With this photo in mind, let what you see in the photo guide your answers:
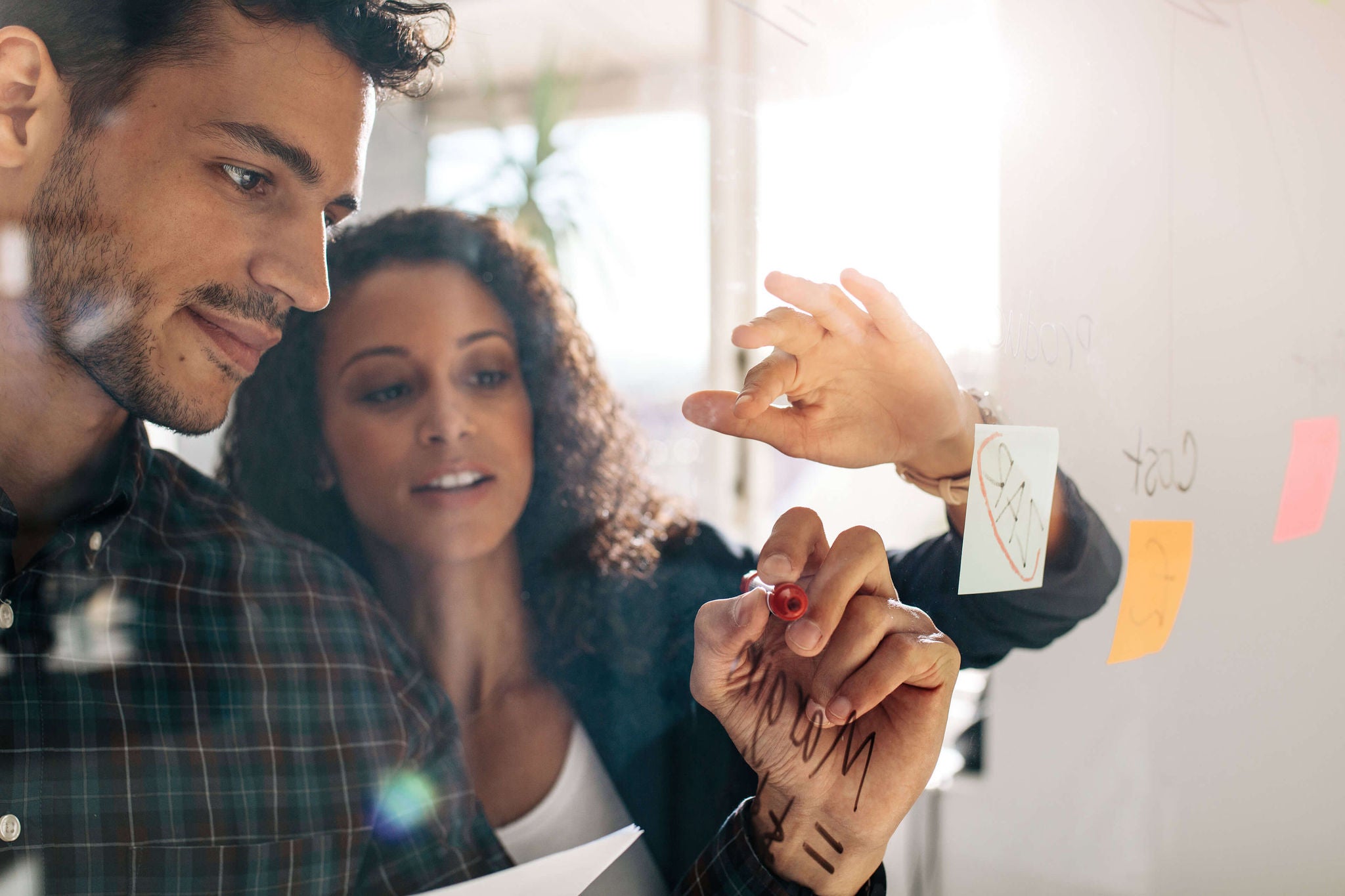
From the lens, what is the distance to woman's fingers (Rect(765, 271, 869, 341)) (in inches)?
24.7

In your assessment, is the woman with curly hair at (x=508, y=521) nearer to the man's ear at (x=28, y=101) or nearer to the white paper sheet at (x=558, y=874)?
the white paper sheet at (x=558, y=874)

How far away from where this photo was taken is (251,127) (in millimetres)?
424

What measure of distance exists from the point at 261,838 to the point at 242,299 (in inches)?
11.0

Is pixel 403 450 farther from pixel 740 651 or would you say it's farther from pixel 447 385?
pixel 740 651

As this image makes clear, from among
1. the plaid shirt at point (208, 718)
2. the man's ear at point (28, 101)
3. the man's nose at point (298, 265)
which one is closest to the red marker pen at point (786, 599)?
the plaid shirt at point (208, 718)

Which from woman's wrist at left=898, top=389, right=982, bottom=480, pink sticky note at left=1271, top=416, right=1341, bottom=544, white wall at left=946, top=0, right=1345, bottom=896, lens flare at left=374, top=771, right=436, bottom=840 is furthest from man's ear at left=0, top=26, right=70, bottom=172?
pink sticky note at left=1271, top=416, right=1341, bottom=544

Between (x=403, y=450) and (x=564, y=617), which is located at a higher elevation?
(x=403, y=450)

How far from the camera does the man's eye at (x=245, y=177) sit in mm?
420

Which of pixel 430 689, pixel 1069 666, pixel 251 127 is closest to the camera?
pixel 251 127

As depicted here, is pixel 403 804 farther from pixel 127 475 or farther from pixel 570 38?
pixel 570 38

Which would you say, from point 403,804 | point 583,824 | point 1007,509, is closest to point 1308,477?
point 1007,509

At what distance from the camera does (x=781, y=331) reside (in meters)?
0.60

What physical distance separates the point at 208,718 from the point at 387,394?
19cm

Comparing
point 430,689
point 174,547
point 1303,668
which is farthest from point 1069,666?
point 174,547
